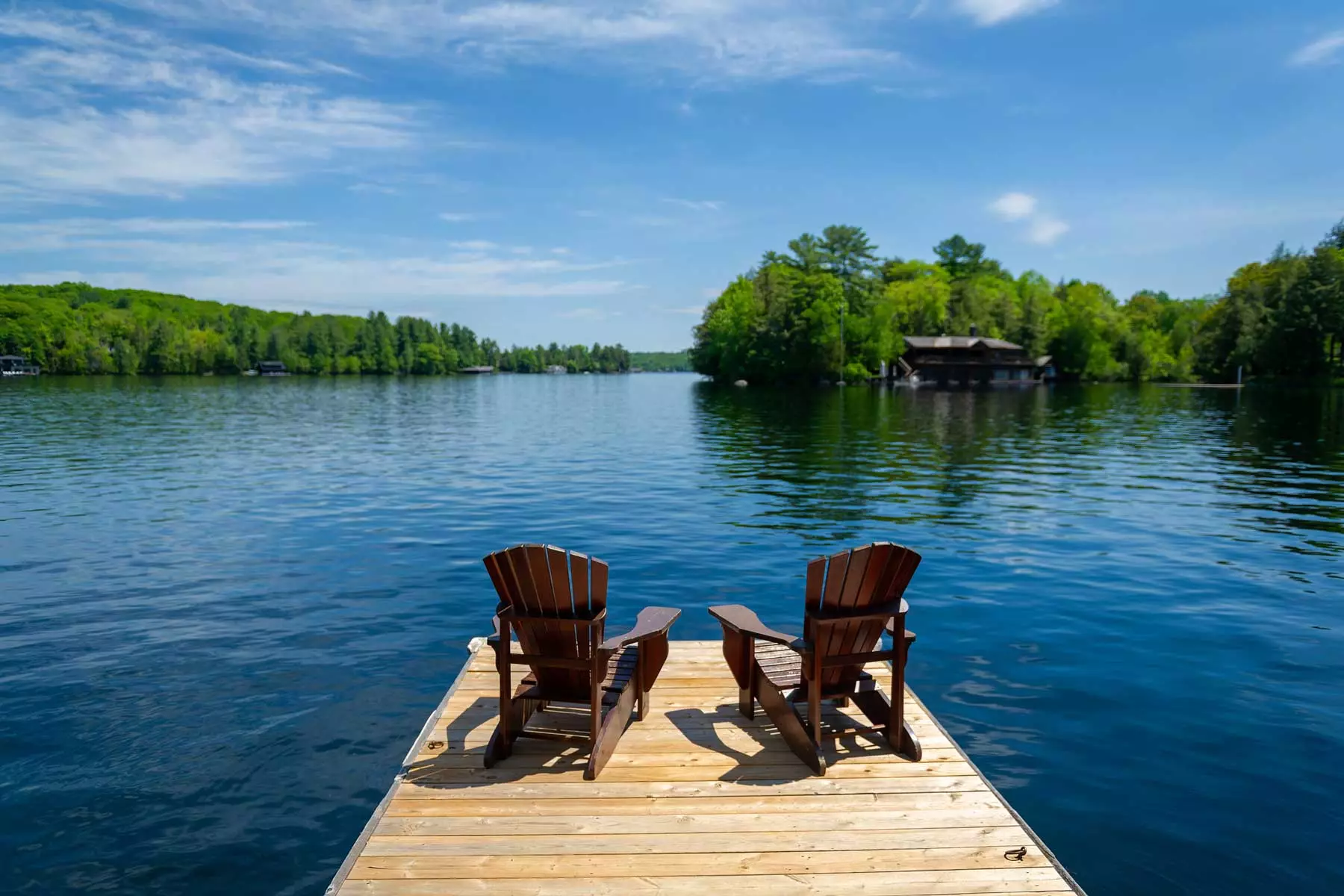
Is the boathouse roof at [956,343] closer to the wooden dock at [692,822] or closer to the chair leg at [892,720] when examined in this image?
the chair leg at [892,720]

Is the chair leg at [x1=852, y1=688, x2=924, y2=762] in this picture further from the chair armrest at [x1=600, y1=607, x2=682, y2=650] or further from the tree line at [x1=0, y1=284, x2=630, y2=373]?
the tree line at [x1=0, y1=284, x2=630, y2=373]

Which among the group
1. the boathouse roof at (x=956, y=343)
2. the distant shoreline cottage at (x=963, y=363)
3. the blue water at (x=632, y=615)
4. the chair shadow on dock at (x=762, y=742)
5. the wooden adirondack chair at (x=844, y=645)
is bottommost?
the blue water at (x=632, y=615)

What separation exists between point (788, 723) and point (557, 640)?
174 cm

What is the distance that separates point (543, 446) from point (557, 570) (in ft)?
92.4

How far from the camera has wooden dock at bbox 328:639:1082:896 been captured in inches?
160

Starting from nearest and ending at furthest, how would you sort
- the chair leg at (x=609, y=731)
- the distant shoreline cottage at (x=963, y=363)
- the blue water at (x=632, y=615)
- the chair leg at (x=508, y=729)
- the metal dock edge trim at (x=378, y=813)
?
the metal dock edge trim at (x=378, y=813) → the chair leg at (x=609, y=731) → the chair leg at (x=508, y=729) → the blue water at (x=632, y=615) → the distant shoreline cottage at (x=963, y=363)

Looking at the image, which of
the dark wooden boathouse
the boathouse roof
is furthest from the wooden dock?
the dark wooden boathouse

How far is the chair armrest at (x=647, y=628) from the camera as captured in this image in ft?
17.7

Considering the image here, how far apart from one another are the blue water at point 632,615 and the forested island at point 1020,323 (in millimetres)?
70870

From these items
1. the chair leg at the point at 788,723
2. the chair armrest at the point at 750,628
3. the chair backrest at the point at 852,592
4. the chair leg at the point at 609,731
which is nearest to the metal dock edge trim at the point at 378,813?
the chair leg at the point at 609,731

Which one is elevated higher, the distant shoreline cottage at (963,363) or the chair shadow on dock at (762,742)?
the distant shoreline cottage at (963,363)

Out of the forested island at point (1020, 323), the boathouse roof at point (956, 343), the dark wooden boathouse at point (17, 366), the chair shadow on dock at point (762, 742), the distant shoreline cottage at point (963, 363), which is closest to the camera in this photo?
the chair shadow on dock at point (762, 742)

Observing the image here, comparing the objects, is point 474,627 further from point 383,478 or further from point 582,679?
point 383,478

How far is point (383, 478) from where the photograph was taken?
22.8m
